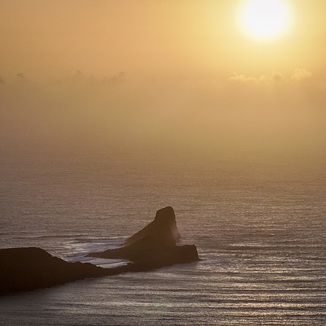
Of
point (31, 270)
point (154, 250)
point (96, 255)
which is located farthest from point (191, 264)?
point (31, 270)

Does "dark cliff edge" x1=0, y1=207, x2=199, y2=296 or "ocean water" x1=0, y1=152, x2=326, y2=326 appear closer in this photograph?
"ocean water" x1=0, y1=152, x2=326, y2=326

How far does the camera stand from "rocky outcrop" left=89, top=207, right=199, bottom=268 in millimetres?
112312

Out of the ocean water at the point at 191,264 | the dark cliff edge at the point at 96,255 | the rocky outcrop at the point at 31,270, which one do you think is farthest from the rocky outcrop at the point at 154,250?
the rocky outcrop at the point at 31,270

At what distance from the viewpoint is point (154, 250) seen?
11462cm

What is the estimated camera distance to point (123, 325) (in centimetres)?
8744

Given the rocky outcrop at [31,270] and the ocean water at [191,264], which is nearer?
the ocean water at [191,264]

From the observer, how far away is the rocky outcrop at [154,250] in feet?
368

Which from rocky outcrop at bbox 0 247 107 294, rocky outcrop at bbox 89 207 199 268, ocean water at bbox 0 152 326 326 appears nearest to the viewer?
ocean water at bbox 0 152 326 326

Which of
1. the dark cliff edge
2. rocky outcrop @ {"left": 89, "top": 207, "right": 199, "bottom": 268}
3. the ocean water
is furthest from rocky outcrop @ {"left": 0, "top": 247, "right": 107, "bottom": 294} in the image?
rocky outcrop @ {"left": 89, "top": 207, "right": 199, "bottom": 268}

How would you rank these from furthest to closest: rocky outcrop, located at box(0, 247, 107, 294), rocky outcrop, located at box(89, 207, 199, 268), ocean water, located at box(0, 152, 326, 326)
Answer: rocky outcrop, located at box(89, 207, 199, 268), rocky outcrop, located at box(0, 247, 107, 294), ocean water, located at box(0, 152, 326, 326)

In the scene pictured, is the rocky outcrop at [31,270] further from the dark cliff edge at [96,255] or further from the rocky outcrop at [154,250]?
the rocky outcrop at [154,250]

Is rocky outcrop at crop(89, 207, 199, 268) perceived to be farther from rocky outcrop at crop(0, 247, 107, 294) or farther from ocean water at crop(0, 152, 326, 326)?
rocky outcrop at crop(0, 247, 107, 294)

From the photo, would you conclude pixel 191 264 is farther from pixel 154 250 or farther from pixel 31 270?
pixel 31 270

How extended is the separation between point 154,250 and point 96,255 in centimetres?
759
